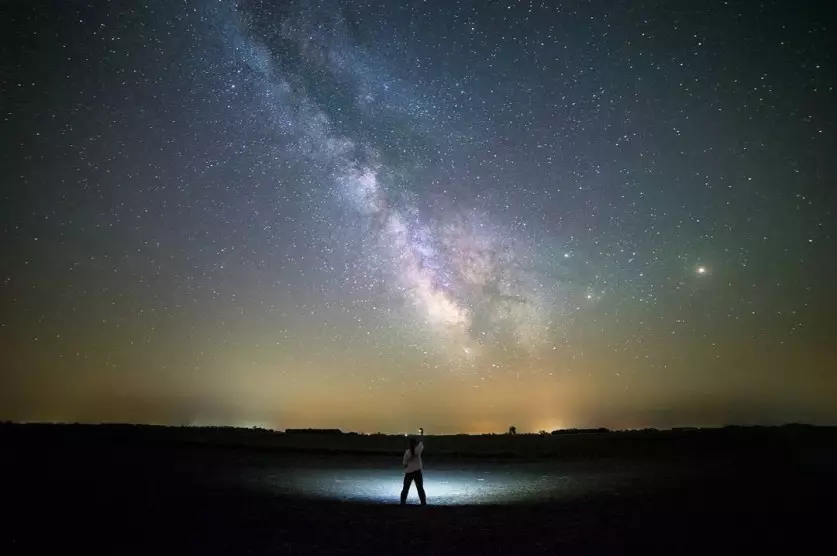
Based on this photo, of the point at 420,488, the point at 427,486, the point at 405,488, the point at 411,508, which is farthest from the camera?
the point at 427,486

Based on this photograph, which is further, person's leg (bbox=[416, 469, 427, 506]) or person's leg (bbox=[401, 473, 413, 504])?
person's leg (bbox=[401, 473, 413, 504])

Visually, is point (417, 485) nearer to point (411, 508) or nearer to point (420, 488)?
point (420, 488)

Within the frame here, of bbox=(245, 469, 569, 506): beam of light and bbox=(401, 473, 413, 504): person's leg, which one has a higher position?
bbox=(401, 473, 413, 504): person's leg

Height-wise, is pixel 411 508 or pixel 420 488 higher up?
pixel 420 488

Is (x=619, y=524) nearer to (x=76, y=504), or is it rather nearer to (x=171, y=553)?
(x=171, y=553)

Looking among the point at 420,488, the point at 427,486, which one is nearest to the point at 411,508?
the point at 420,488

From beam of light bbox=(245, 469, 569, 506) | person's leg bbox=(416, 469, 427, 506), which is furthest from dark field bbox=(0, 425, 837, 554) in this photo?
person's leg bbox=(416, 469, 427, 506)

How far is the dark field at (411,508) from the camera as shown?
834 cm

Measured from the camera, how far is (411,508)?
12.4 meters

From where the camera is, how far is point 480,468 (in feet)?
83.0

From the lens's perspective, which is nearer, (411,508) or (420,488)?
(411,508)

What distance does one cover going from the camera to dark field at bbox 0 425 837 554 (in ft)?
27.4

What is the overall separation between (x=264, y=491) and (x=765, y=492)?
45.7 ft

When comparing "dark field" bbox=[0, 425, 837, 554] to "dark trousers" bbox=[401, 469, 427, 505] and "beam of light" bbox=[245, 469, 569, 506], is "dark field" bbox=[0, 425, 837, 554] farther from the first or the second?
"dark trousers" bbox=[401, 469, 427, 505]
